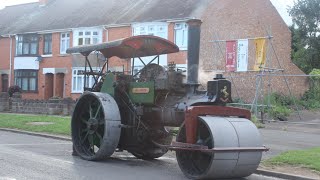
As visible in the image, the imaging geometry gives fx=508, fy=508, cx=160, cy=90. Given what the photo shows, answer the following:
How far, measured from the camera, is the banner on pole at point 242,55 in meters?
25.7

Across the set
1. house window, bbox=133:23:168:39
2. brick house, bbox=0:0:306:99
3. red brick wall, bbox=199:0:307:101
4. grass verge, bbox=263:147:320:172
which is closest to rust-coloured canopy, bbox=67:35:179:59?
grass verge, bbox=263:147:320:172

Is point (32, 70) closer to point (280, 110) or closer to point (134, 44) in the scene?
point (280, 110)

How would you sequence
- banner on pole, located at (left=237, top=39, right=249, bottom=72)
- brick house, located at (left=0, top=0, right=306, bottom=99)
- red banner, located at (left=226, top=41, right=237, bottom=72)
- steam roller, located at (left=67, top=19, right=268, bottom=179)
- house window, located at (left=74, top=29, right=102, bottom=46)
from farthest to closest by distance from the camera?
house window, located at (left=74, top=29, right=102, bottom=46), brick house, located at (left=0, top=0, right=306, bottom=99), banner on pole, located at (left=237, top=39, right=249, bottom=72), red banner, located at (left=226, top=41, right=237, bottom=72), steam roller, located at (left=67, top=19, right=268, bottom=179)

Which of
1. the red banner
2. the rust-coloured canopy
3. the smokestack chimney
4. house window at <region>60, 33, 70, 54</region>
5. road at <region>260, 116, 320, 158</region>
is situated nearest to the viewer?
the smokestack chimney

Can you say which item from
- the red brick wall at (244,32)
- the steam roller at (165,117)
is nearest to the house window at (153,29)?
the red brick wall at (244,32)

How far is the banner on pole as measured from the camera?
84.2 feet

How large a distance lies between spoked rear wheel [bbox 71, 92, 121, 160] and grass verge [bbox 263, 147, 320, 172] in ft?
10.5

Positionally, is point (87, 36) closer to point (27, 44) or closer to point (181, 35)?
point (27, 44)

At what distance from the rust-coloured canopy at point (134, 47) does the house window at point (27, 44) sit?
2628cm

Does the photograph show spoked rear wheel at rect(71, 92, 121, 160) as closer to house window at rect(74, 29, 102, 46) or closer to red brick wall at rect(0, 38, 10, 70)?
house window at rect(74, 29, 102, 46)

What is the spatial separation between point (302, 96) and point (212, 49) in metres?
7.88

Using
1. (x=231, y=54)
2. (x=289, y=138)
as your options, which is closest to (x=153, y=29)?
(x=231, y=54)

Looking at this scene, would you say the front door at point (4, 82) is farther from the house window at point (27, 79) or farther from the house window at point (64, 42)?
the house window at point (64, 42)

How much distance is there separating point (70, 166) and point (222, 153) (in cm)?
332
